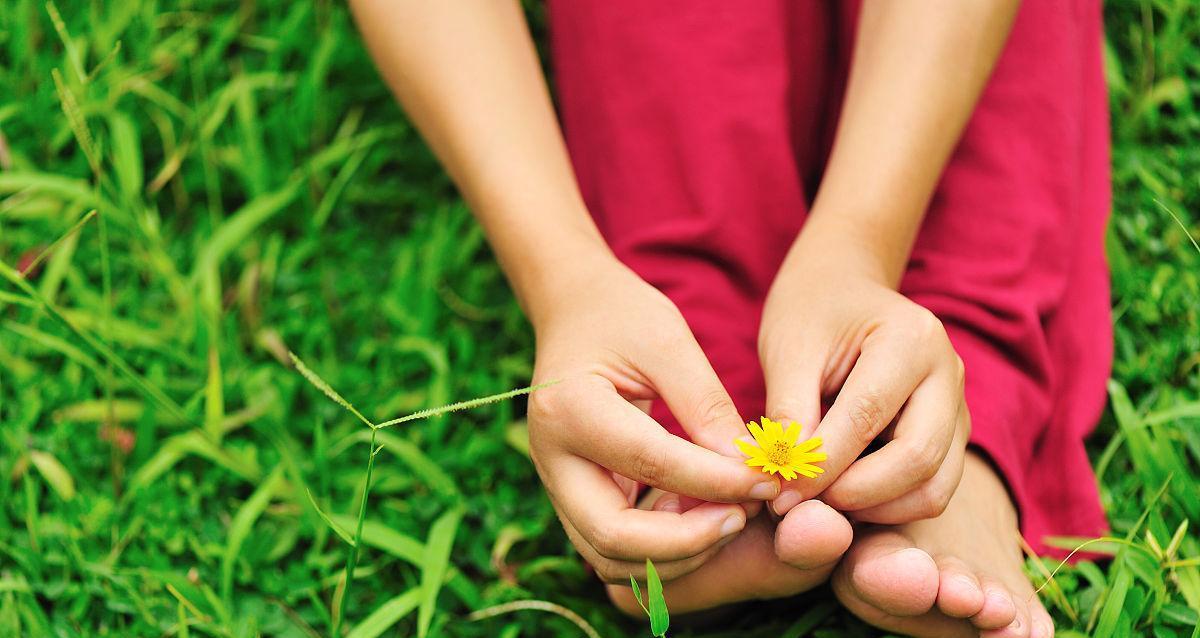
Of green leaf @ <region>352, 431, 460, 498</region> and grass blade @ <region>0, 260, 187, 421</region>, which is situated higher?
grass blade @ <region>0, 260, 187, 421</region>

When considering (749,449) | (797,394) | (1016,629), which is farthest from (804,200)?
(1016,629)

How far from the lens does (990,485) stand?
52.0 inches

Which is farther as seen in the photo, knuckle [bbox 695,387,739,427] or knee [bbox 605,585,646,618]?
knee [bbox 605,585,646,618]

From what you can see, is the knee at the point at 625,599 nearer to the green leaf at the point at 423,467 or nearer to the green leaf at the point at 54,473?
the green leaf at the point at 423,467

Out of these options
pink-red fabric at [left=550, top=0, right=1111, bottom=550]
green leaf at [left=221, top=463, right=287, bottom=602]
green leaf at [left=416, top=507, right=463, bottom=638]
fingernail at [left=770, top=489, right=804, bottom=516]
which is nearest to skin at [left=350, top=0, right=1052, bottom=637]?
fingernail at [left=770, top=489, right=804, bottom=516]

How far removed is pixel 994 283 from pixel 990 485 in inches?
11.1

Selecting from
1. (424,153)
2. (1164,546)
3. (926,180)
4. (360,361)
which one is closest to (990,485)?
(1164,546)

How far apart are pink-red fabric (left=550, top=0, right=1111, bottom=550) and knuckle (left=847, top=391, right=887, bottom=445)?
0.24 m

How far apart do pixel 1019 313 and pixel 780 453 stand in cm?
51

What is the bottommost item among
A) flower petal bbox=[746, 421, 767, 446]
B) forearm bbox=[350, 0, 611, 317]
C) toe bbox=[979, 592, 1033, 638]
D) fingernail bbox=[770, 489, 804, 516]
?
toe bbox=[979, 592, 1033, 638]

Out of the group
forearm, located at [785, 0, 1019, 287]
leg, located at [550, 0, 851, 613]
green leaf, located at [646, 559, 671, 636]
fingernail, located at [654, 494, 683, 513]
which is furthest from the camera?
leg, located at [550, 0, 851, 613]

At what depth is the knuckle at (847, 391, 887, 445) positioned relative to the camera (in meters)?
1.11

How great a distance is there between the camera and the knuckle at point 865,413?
3.63 feet

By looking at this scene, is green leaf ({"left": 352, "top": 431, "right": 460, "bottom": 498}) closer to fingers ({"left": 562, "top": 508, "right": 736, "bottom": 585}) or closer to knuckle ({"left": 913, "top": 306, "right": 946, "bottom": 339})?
fingers ({"left": 562, "top": 508, "right": 736, "bottom": 585})
